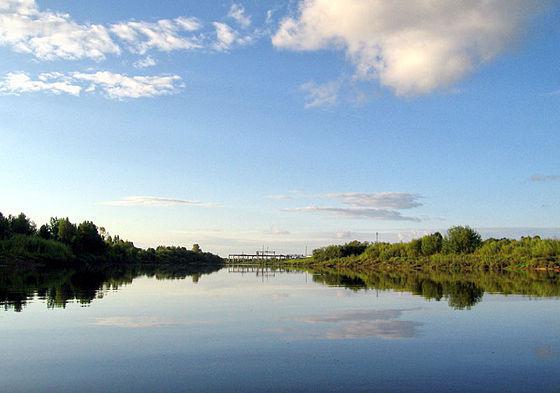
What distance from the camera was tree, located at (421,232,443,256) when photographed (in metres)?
131

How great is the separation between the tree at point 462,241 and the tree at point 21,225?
335 ft

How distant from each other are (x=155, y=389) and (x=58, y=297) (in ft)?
77.5

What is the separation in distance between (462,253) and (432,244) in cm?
1698

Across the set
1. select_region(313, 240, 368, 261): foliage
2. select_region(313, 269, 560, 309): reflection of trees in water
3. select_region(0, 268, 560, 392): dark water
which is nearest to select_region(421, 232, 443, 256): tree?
select_region(313, 240, 368, 261): foliage

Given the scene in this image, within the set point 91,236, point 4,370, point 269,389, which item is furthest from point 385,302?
point 91,236

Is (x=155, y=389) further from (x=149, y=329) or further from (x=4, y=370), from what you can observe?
(x=149, y=329)

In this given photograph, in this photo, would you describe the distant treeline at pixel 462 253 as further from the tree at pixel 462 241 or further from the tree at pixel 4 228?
the tree at pixel 4 228

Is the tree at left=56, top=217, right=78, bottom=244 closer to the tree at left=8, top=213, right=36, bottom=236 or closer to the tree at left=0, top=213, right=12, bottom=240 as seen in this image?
the tree at left=8, top=213, right=36, bottom=236

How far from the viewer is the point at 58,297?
31.3 metres

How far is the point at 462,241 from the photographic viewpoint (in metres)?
121

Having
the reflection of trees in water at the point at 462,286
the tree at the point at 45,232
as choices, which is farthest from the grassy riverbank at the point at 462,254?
the tree at the point at 45,232

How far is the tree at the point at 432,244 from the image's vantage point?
5167 inches

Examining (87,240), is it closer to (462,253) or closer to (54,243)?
(54,243)

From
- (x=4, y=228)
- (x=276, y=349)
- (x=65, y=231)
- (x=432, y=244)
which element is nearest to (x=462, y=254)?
(x=432, y=244)
